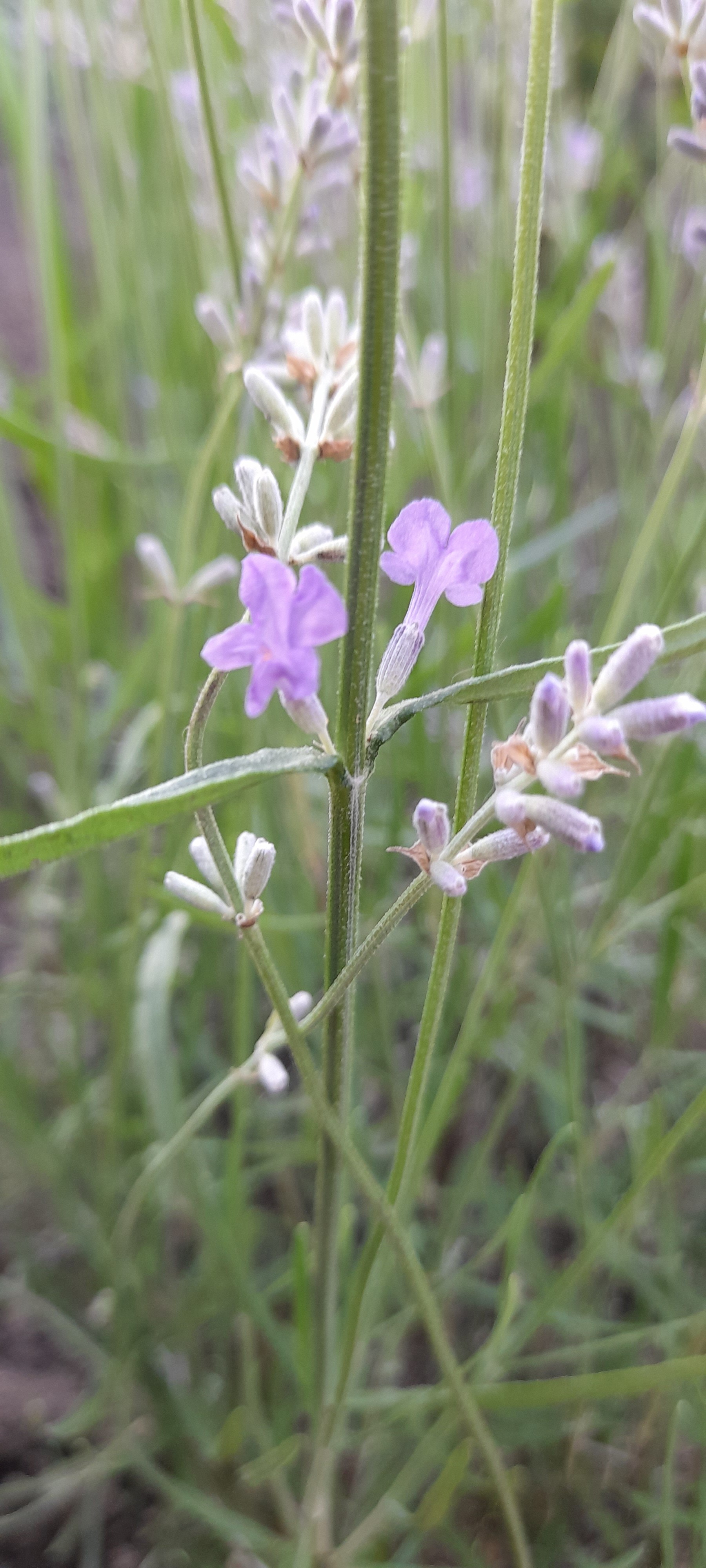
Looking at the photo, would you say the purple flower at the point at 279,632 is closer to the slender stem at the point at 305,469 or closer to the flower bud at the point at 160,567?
the slender stem at the point at 305,469

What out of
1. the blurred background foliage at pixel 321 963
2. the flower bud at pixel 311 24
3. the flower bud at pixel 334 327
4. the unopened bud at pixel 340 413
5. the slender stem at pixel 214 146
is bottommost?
the blurred background foliage at pixel 321 963

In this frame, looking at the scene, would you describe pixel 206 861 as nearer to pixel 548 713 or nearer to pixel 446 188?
pixel 548 713

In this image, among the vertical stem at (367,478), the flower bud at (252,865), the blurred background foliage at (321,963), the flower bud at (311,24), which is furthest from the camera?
the blurred background foliage at (321,963)

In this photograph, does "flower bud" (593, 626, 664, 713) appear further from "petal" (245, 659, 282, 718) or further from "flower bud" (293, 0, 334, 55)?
"flower bud" (293, 0, 334, 55)

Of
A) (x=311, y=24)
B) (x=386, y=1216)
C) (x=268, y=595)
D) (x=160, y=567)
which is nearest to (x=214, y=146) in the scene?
(x=311, y=24)

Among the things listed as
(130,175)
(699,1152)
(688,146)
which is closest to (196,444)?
(130,175)

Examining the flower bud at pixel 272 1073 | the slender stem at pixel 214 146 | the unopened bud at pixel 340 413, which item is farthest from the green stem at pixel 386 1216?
the slender stem at pixel 214 146
